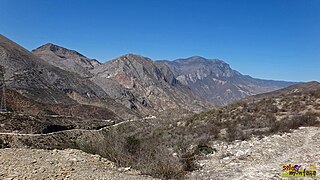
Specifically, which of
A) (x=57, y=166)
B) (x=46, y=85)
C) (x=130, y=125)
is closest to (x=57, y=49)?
(x=46, y=85)

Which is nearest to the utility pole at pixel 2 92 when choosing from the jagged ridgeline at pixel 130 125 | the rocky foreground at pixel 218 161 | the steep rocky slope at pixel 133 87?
the jagged ridgeline at pixel 130 125

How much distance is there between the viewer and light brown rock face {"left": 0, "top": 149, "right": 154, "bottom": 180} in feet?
20.4

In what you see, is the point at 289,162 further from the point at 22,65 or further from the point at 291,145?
the point at 22,65

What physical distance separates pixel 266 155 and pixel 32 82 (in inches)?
2093

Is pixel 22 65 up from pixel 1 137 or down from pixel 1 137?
up

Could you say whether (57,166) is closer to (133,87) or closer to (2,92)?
(2,92)

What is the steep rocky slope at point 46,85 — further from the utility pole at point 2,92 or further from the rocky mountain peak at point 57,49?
the rocky mountain peak at point 57,49

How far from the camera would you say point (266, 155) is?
35.3 ft

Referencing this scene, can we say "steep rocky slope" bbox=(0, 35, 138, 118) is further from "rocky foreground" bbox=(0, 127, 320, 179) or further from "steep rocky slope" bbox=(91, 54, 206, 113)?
"rocky foreground" bbox=(0, 127, 320, 179)

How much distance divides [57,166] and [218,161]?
6.07 metres

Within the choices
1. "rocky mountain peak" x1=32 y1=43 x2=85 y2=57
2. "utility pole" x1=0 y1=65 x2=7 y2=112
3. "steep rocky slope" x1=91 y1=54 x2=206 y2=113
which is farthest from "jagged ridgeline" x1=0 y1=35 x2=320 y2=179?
"rocky mountain peak" x1=32 y1=43 x2=85 y2=57

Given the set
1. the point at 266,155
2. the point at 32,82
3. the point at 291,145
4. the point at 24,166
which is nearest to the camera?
the point at 24,166

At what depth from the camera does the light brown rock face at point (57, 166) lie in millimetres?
6207

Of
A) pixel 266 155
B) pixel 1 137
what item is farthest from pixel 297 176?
pixel 1 137
